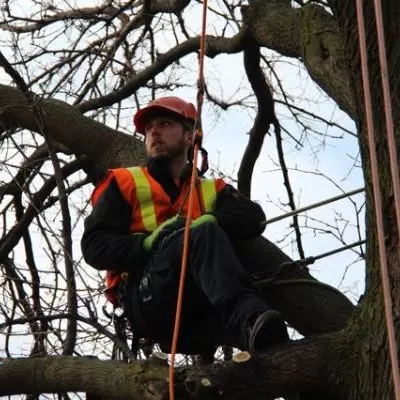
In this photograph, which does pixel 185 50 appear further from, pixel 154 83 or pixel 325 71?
pixel 325 71

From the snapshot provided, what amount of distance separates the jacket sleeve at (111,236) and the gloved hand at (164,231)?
1.4 inches

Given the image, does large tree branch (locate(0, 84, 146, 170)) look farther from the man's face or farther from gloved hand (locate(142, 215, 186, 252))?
gloved hand (locate(142, 215, 186, 252))

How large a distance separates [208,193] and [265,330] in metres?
0.94

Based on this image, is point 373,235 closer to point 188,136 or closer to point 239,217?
point 239,217

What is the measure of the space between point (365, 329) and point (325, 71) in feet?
4.11

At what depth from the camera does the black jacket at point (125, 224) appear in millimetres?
3434

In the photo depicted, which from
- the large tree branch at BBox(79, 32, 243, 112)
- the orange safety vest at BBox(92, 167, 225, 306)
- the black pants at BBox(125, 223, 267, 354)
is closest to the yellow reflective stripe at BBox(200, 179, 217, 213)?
the orange safety vest at BBox(92, 167, 225, 306)

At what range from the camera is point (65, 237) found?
13.4ft

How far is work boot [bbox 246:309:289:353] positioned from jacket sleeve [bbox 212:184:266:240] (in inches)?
25.3

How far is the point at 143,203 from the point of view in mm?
3650

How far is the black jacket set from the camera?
343 cm

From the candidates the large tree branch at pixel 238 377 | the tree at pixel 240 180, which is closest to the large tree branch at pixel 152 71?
the tree at pixel 240 180

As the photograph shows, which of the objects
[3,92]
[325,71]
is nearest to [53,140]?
[3,92]

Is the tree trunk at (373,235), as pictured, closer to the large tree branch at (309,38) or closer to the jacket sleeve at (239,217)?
the large tree branch at (309,38)
